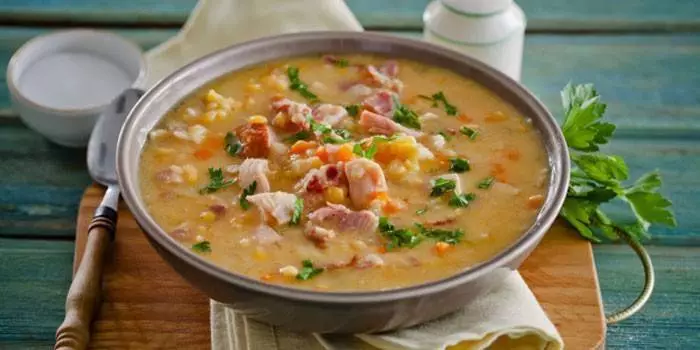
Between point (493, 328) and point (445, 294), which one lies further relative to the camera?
point (493, 328)

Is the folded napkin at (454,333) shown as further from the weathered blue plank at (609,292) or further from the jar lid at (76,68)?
the jar lid at (76,68)

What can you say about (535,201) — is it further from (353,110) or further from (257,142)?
(257,142)

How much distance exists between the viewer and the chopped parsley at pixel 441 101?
3.63m

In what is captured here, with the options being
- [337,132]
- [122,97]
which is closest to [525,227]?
[337,132]

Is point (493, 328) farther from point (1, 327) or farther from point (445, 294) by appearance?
point (1, 327)

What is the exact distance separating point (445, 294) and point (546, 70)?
2.19 meters

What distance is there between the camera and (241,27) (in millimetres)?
4422

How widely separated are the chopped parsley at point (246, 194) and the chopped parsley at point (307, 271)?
312 millimetres

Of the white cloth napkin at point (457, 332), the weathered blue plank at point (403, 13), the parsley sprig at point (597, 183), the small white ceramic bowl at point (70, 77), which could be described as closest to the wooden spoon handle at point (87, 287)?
the white cloth napkin at point (457, 332)

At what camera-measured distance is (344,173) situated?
3.18 meters

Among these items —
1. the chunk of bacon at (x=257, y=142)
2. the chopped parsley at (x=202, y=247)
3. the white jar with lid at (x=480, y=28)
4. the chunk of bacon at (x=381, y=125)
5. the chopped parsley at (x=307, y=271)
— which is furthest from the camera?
the white jar with lid at (x=480, y=28)

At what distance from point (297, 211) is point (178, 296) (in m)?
0.54

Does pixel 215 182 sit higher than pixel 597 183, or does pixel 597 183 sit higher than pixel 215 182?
pixel 215 182

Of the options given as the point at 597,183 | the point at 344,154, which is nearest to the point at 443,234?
the point at 344,154
